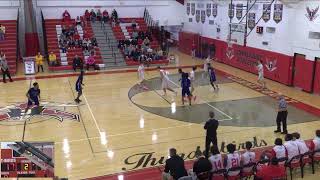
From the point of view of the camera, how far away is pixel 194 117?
14414 millimetres

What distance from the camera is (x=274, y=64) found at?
21.0 metres

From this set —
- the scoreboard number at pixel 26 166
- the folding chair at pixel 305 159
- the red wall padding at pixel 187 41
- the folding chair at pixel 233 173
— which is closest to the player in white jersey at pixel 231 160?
the folding chair at pixel 233 173

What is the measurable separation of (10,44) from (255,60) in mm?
16930

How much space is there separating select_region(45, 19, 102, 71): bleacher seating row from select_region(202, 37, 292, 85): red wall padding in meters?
8.97

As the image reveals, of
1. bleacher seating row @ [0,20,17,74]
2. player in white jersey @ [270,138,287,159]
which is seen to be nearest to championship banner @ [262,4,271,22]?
player in white jersey @ [270,138,287,159]

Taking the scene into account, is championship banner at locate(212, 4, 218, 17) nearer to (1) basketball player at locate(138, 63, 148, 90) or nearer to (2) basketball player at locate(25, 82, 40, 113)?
(1) basketball player at locate(138, 63, 148, 90)

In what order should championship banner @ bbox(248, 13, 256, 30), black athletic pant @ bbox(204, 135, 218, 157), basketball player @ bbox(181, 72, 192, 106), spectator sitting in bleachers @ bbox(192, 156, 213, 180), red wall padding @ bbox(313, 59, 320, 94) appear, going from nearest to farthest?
spectator sitting in bleachers @ bbox(192, 156, 213, 180) → black athletic pant @ bbox(204, 135, 218, 157) → basketball player @ bbox(181, 72, 192, 106) → red wall padding @ bbox(313, 59, 320, 94) → championship banner @ bbox(248, 13, 256, 30)

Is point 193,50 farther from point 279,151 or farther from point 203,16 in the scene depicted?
point 279,151

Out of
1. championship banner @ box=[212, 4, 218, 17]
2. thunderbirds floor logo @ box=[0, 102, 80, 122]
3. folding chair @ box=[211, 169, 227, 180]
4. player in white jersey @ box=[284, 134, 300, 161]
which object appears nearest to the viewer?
folding chair @ box=[211, 169, 227, 180]

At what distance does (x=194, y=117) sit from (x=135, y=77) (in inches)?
331

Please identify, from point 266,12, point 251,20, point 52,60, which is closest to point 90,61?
point 52,60

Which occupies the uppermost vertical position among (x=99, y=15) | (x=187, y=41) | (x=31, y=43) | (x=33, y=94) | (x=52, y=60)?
(x=99, y=15)

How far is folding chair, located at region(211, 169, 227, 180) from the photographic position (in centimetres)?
809

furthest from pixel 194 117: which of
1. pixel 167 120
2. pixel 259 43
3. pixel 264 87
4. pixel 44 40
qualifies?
pixel 44 40
